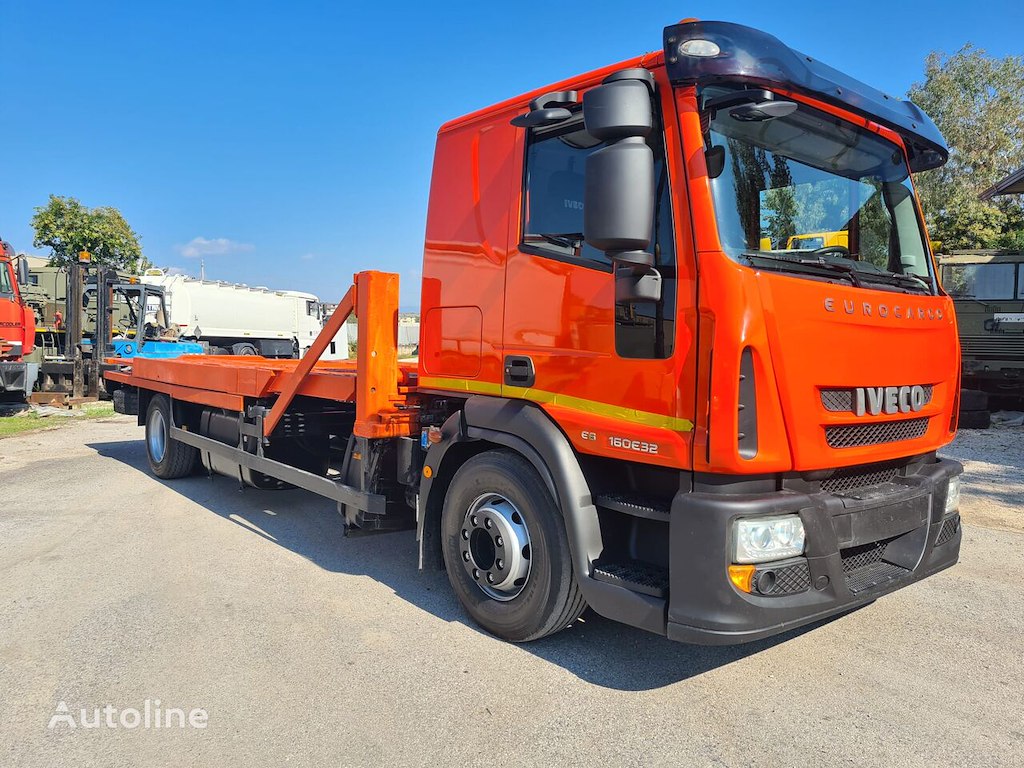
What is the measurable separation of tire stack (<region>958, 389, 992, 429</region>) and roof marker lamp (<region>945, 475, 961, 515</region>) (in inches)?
337

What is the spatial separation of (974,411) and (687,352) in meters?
10.4

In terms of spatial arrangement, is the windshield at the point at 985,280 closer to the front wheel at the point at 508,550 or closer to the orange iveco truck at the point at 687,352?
the orange iveco truck at the point at 687,352

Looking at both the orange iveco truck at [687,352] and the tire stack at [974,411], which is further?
the tire stack at [974,411]

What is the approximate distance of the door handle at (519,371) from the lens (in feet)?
11.6

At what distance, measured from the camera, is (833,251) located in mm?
3307

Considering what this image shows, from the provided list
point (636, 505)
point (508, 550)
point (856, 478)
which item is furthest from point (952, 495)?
point (508, 550)

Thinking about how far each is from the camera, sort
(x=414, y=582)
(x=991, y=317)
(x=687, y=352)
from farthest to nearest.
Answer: (x=991, y=317) → (x=414, y=582) → (x=687, y=352)

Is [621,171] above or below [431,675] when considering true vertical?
above

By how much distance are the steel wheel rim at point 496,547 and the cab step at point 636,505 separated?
1.67 feet

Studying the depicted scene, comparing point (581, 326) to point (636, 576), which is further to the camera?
point (581, 326)

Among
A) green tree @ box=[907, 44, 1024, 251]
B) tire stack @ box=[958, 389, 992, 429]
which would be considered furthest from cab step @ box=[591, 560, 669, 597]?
green tree @ box=[907, 44, 1024, 251]

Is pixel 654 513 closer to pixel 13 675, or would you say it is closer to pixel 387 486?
pixel 387 486

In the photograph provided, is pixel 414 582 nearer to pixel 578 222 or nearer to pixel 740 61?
pixel 578 222

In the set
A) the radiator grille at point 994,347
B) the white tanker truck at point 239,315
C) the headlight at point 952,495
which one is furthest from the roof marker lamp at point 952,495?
the white tanker truck at point 239,315
